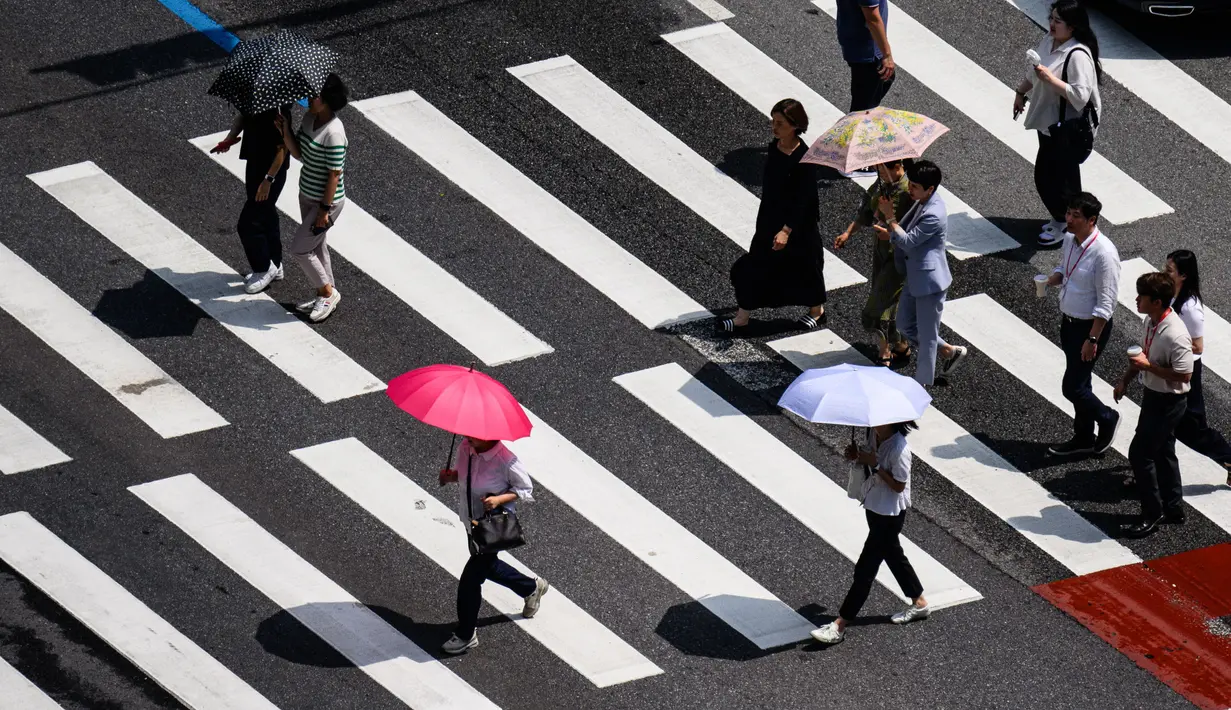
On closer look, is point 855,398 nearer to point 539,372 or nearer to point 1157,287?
point 1157,287

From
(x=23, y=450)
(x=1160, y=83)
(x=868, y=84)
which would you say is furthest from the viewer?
(x=1160, y=83)

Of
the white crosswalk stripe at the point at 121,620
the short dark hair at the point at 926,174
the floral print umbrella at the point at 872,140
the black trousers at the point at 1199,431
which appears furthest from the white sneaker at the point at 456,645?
the black trousers at the point at 1199,431

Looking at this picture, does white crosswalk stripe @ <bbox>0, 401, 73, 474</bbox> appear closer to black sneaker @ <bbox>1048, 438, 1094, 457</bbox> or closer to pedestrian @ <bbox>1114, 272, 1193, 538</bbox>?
black sneaker @ <bbox>1048, 438, 1094, 457</bbox>

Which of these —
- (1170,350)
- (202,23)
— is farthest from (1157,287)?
(202,23)

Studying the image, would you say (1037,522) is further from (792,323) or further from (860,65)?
(860,65)

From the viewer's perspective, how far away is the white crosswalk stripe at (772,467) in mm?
11461

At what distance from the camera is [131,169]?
1448 cm

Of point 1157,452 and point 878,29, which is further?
point 878,29

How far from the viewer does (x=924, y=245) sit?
12.5m

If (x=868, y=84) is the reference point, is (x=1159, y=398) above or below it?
below

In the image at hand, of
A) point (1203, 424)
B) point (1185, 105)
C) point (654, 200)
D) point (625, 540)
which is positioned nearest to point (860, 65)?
point (654, 200)

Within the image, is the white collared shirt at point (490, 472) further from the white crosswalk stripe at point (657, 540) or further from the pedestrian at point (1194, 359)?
the pedestrian at point (1194, 359)

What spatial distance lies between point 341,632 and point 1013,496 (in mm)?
4553

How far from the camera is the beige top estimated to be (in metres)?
11.5
